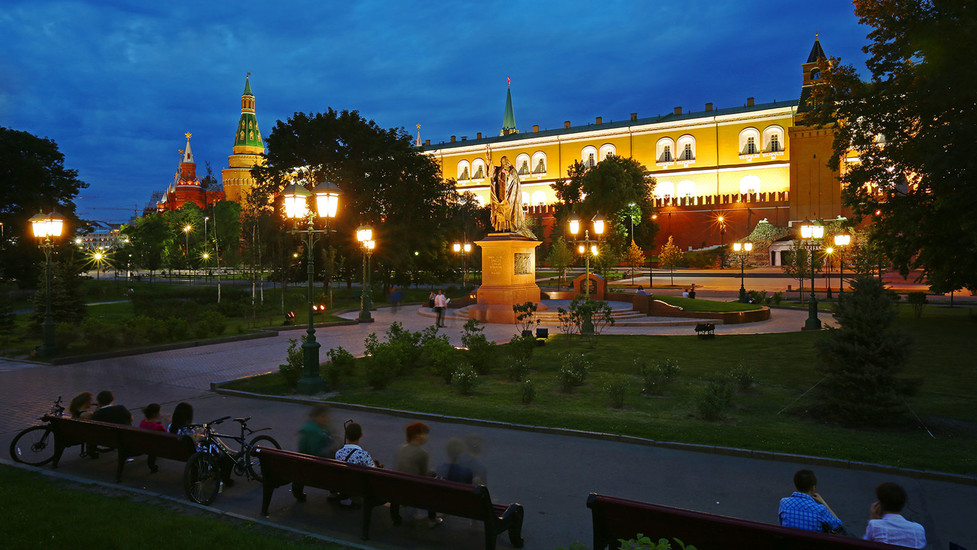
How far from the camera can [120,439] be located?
7082 mm

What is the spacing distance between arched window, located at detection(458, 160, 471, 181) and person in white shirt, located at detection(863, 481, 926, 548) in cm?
9750

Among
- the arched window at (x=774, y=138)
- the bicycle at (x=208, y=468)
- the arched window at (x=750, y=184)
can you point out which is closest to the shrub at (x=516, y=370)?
the bicycle at (x=208, y=468)

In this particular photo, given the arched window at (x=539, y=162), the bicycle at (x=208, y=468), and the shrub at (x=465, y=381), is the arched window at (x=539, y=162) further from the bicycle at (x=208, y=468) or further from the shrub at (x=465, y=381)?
the bicycle at (x=208, y=468)

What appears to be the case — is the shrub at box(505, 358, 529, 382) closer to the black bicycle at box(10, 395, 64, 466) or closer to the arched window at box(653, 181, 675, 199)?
the black bicycle at box(10, 395, 64, 466)

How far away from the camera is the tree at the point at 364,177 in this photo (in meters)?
38.1

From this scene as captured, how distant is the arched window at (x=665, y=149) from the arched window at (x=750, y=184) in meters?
10.2

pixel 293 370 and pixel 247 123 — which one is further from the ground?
pixel 247 123

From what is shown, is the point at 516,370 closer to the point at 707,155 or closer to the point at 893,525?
the point at 893,525

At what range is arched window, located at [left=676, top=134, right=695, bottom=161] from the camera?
85312 millimetres

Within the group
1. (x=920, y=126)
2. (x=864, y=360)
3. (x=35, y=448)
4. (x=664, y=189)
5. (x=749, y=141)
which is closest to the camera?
(x=35, y=448)

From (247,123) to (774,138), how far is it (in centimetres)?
9560

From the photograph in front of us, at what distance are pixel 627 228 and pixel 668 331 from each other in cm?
4718

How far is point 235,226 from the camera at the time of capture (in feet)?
281

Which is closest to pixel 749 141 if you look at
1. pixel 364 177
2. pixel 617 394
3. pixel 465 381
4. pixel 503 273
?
pixel 364 177
